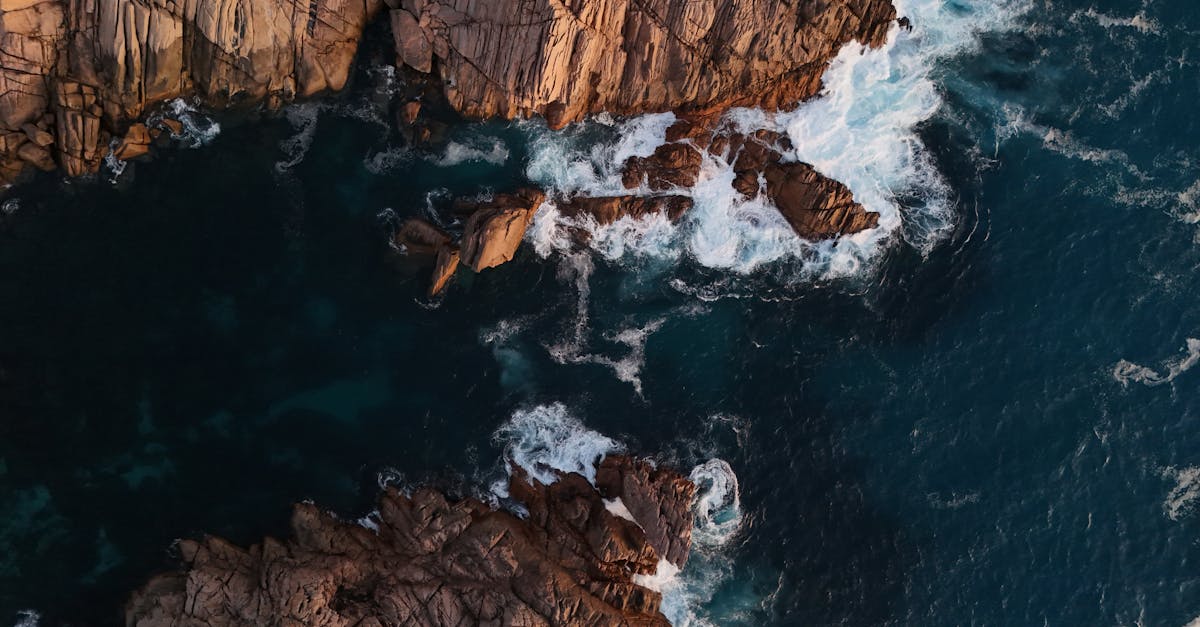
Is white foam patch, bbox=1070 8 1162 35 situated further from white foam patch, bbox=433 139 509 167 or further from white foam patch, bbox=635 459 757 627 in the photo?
white foam patch, bbox=433 139 509 167

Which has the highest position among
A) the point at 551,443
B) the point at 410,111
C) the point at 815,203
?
the point at 815,203

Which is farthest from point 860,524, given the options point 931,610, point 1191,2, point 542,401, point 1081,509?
point 1191,2

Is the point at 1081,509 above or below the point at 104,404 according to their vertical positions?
above

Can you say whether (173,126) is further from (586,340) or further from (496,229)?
(586,340)

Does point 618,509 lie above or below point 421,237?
below

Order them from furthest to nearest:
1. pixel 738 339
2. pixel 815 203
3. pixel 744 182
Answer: pixel 744 182 → pixel 738 339 → pixel 815 203

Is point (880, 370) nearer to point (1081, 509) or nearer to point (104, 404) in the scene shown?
point (1081, 509)

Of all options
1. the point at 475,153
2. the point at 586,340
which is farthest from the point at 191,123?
the point at 586,340
